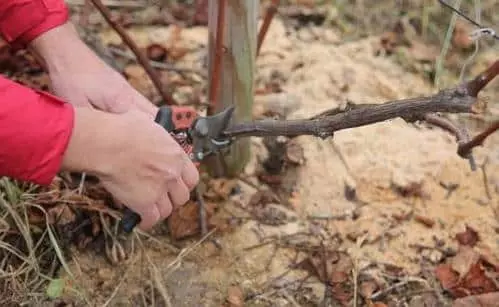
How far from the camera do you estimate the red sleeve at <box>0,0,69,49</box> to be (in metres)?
1.34

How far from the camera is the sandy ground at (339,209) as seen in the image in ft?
4.68

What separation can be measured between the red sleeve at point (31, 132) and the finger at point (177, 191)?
17 cm

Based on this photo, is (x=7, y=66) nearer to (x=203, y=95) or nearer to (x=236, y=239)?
(x=203, y=95)

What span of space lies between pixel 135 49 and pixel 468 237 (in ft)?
2.24

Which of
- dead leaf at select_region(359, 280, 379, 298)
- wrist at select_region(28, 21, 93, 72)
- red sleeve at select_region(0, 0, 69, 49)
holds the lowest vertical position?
dead leaf at select_region(359, 280, 379, 298)

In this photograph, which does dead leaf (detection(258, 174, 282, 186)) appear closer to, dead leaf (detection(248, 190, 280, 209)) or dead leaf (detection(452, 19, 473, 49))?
dead leaf (detection(248, 190, 280, 209))

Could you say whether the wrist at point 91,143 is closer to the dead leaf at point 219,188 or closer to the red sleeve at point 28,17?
the red sleeve at point 28,17

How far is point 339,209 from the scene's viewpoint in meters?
1.54

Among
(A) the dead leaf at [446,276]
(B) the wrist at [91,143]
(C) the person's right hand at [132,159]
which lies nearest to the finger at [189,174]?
(C) the person's right hand at [132,159]

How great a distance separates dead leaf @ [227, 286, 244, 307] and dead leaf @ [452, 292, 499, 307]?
1.16ft

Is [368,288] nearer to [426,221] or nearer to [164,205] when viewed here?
Result: [426,221]

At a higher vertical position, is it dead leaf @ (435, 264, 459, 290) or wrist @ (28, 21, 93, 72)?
wrist @ (28, 21, 93, 72)

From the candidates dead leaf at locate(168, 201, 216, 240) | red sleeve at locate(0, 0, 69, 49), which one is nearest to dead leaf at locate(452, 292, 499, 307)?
dead leaf at locate(168, 201, 216, 240)

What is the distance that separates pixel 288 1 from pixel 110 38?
462 mm
